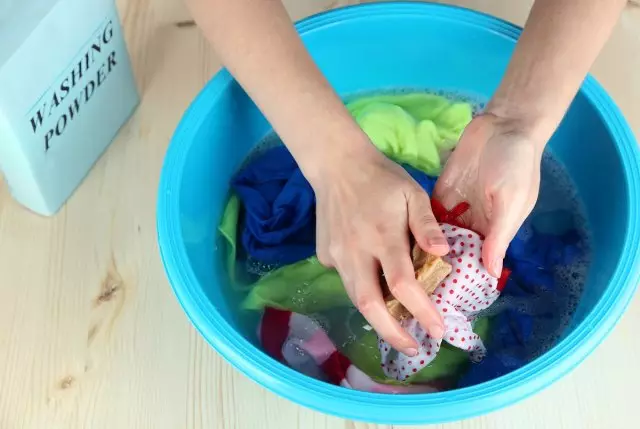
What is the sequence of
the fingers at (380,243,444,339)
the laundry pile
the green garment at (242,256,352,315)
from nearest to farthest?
the fingers at (380,243,444,339) → the laundry pile → the green garment at (242,256,352,315)

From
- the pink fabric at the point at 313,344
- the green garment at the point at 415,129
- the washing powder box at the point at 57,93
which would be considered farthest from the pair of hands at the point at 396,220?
the washing powder box at the point at 57,93

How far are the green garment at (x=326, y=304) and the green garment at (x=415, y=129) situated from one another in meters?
0.18

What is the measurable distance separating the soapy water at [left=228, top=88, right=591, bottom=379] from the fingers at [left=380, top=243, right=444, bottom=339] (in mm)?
211

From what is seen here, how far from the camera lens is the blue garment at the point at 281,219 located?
34.4 inches

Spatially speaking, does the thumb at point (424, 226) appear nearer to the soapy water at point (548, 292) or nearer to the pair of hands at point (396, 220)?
the pair of hands at point (396, 220)

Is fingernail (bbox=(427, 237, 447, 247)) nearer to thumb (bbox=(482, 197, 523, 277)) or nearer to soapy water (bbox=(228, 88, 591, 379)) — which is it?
thumb (bbox=(482, 197, 523, 277))

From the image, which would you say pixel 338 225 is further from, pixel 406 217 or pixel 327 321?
pixel 327 321

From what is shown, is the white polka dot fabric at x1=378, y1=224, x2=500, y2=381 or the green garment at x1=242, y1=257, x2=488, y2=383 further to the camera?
the green garment at x1=242, y1=257, x2=488, y2=383

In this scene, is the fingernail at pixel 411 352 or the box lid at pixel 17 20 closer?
the fingernail at pixel 411 352

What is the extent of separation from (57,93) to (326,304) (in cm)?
39

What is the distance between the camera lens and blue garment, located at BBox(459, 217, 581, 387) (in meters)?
0.80

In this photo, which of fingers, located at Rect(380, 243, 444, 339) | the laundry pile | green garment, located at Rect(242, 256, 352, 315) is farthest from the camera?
green garment, located at Rect(242, 256, 352, 315)

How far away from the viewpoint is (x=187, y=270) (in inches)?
27.9

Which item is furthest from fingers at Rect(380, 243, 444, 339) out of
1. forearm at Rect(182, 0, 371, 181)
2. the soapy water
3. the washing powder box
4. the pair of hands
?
the washing powder box
